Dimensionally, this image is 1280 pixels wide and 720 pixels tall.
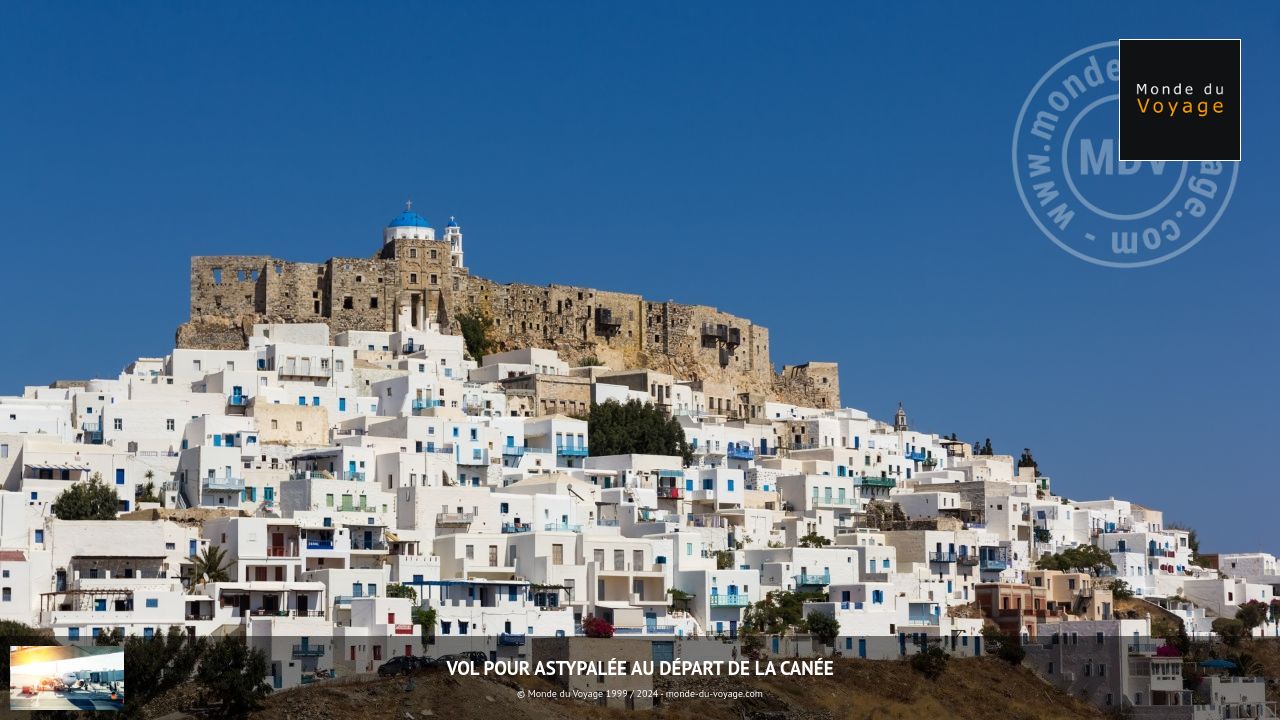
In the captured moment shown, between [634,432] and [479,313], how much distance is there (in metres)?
16.1

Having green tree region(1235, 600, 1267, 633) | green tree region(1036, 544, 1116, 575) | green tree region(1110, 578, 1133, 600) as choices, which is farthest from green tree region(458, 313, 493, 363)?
green tree region(1235, 600, 1267, 633)

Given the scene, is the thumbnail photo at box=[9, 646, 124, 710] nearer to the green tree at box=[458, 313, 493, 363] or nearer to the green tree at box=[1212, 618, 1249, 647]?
the green tree at box=[458, 313, 493, 363]

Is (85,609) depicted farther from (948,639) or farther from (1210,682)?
(1210,682)

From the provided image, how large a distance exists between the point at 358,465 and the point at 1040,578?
74.3 feet

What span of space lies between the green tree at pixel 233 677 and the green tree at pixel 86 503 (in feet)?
32.7

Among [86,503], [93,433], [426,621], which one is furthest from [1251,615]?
[86,503]

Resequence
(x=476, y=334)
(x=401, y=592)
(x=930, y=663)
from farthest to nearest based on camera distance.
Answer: (x=476, y=334), (x=930, y=663), (x=401, y=592)

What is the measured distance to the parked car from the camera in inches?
2178

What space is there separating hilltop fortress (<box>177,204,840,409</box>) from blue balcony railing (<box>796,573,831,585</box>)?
2643 centimetres

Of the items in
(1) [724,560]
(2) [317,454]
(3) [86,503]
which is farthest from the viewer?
(2) [317,454]

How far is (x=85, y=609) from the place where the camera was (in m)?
56.1

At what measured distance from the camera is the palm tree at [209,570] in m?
58.7

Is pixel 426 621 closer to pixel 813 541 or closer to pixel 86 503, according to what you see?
pixel 86 503

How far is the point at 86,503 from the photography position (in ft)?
203
